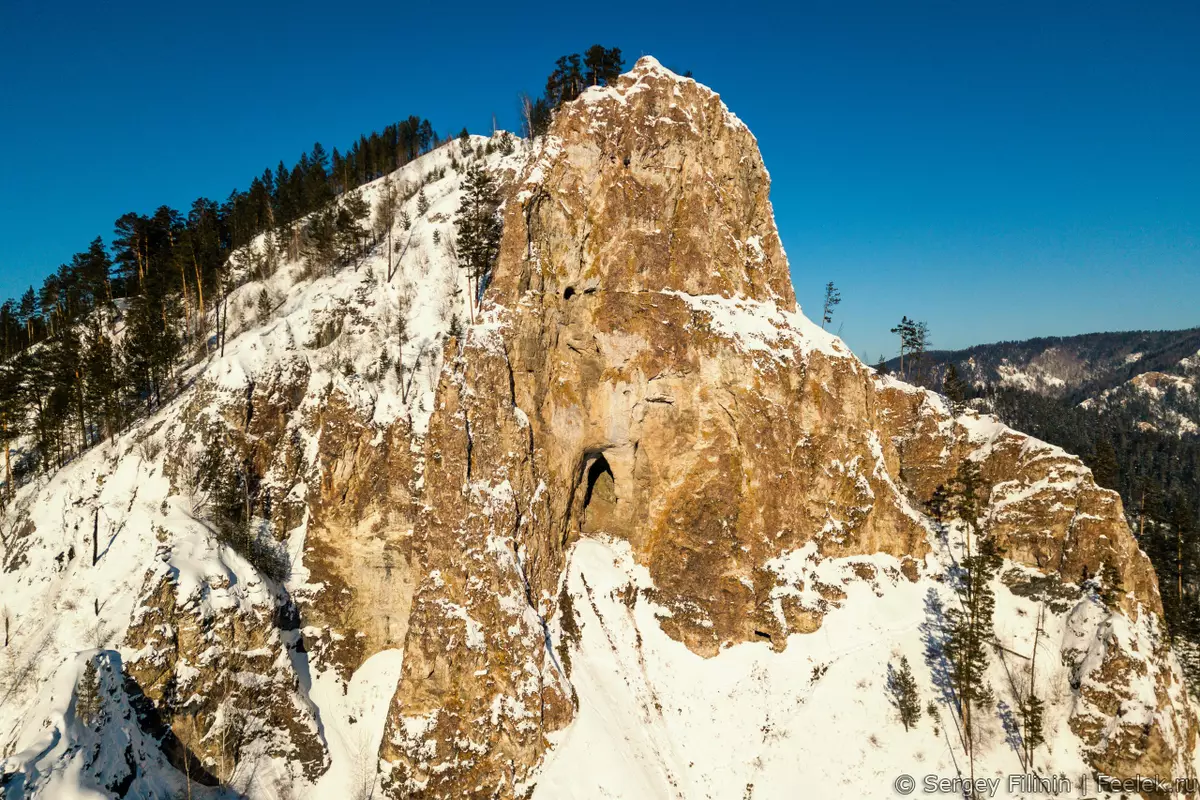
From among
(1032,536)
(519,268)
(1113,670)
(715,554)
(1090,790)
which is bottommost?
(1090,790)

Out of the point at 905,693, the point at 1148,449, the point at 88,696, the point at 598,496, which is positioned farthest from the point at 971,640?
the point at 1148,449

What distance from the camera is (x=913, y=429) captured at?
150ft

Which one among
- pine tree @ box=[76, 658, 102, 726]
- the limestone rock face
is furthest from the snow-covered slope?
the limestone rock face

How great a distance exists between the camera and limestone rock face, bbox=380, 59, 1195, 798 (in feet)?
110

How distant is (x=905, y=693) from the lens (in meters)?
32.0

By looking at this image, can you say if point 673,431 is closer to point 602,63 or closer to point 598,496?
point 598,496

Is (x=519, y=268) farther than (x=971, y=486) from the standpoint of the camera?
No

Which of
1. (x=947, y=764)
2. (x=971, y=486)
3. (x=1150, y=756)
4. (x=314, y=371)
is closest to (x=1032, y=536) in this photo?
(x=971, y=486)

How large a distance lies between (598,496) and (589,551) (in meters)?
4.59

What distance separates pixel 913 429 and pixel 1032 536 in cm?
1064

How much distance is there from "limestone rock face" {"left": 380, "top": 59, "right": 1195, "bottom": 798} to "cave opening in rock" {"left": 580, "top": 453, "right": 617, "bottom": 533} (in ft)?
0.47

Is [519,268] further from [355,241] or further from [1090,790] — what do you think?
[1090,790]

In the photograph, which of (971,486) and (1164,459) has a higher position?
(971,486)

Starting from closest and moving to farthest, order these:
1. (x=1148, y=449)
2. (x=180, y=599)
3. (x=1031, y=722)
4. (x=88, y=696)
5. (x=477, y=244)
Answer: (x=88, y=696), (x=180, y=599), (x=1031, y=722), (x=477, y=244), (x=1148, y=449)
